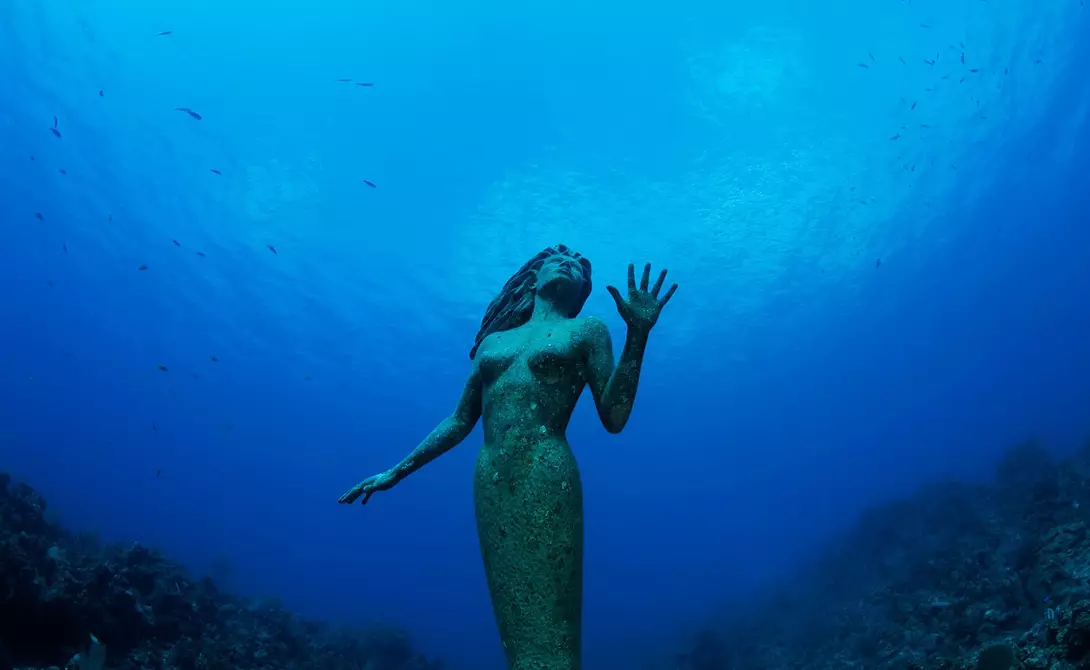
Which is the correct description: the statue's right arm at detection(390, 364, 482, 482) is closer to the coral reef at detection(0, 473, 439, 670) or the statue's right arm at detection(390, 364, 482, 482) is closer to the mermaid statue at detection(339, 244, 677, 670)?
the mermaid statue at detection(339, 244, 677, 670)

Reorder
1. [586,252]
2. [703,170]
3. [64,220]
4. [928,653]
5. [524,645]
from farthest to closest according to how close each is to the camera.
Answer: [64,220] → [586,252] → [703,170] → [928,653] → [524,645]

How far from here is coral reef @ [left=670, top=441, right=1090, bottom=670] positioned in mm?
6848

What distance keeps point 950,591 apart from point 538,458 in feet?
46.4

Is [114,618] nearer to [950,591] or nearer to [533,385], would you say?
[533,385]

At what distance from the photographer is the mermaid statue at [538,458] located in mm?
3172

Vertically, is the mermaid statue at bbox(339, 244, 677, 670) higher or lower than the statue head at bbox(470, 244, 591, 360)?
lower

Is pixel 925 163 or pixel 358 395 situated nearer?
pixel 925 163

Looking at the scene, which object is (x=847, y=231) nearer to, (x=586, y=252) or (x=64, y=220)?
(x=586, y=252)

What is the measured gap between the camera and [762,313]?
38000 mm

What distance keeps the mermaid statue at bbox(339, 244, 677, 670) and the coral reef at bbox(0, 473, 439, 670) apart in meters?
4.93

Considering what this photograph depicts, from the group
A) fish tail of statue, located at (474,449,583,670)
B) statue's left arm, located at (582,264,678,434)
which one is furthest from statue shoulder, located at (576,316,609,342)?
fish tail of statue, located at (474,449,583,670)

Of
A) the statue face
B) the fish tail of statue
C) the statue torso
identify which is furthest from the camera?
the statue face

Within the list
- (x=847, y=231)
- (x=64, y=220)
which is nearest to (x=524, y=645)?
(x=847, y=231)

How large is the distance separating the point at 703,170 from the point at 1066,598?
22.8 metres
